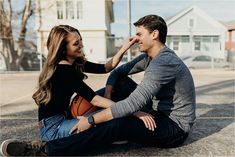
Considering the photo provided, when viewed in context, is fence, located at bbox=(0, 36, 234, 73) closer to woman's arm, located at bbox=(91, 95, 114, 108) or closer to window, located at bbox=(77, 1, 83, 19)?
window, located at bbox=(77, 1, 83, 19)

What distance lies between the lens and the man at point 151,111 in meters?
2.60

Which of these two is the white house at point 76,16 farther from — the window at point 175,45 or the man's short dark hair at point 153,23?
the man's short dark hair at point 153,23

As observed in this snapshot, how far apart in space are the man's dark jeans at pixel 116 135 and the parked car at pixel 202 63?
18678mm

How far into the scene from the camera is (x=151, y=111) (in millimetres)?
3135

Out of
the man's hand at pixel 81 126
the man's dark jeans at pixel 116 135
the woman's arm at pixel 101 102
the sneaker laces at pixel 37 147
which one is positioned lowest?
the sneaker laces at pixel 37 147

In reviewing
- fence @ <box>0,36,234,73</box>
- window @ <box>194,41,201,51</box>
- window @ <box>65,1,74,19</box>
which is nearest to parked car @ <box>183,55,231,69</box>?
fence @ <box>0,36,234,73</box>

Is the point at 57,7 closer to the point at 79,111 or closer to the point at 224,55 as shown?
the point at 224,55

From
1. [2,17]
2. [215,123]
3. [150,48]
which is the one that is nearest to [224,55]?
[2,17]

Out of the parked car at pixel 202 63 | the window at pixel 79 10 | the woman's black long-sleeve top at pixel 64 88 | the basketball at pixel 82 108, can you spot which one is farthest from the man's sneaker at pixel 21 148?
the window at pixel 79 10

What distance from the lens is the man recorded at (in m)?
2.60

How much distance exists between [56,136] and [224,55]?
82.3ft

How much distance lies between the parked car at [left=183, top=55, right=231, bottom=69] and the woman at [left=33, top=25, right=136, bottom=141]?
1900 centimetres

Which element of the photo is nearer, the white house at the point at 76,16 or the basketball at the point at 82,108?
the basketball at the point at 82,108

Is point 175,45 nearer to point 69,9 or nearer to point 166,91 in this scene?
point 69,9
